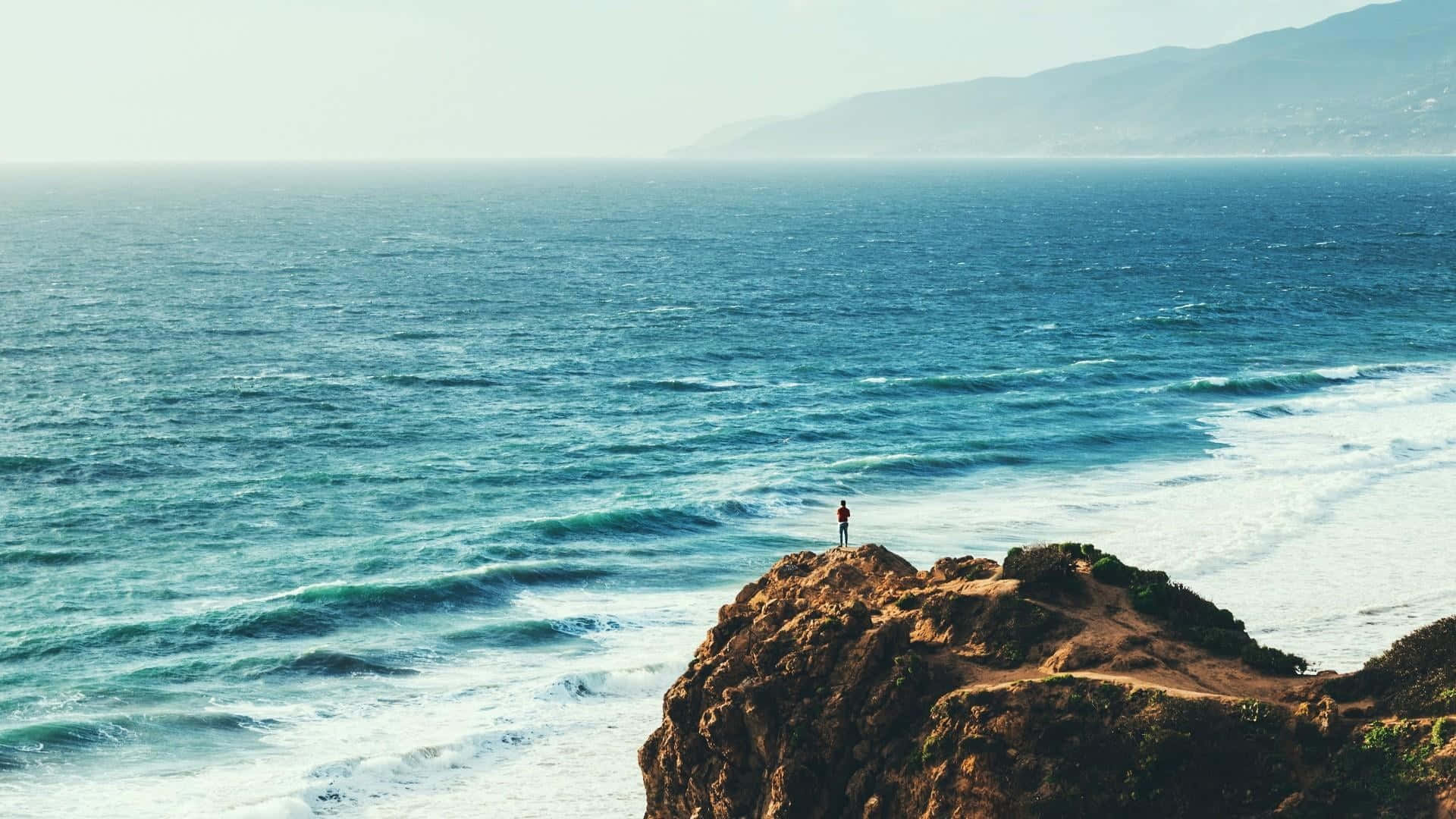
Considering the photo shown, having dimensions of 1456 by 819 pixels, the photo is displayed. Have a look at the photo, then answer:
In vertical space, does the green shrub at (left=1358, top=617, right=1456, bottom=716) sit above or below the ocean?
above

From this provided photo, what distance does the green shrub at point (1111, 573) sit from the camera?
95.1 ft

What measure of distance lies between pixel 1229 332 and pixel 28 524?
82.1m

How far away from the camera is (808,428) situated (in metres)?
71.9

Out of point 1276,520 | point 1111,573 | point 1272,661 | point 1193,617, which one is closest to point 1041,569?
point 1111,573

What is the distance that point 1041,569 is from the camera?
28.2m

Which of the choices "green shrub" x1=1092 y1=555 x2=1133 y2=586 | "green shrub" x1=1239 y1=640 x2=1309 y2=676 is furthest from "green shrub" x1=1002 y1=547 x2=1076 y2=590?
"green shrub" x1=1239 y1=640 x2=1309 y2=676

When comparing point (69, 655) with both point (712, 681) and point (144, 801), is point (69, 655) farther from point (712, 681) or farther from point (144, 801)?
point (712, 681)

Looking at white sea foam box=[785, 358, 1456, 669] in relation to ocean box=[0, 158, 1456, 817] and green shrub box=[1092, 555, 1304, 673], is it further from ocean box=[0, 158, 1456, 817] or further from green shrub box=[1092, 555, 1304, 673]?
green shrub box=[1092, 555, 1304, 673]

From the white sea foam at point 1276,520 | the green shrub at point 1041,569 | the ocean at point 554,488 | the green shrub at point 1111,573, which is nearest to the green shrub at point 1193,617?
the green shrub at point 1111,573

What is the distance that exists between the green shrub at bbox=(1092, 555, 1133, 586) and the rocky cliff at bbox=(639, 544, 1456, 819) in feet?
0.17

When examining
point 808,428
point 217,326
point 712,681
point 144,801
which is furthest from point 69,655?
point 217,326

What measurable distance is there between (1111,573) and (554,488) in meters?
36.0

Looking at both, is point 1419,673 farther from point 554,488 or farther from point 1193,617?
point 554,488

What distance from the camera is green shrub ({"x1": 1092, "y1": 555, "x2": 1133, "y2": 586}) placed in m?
29.0
